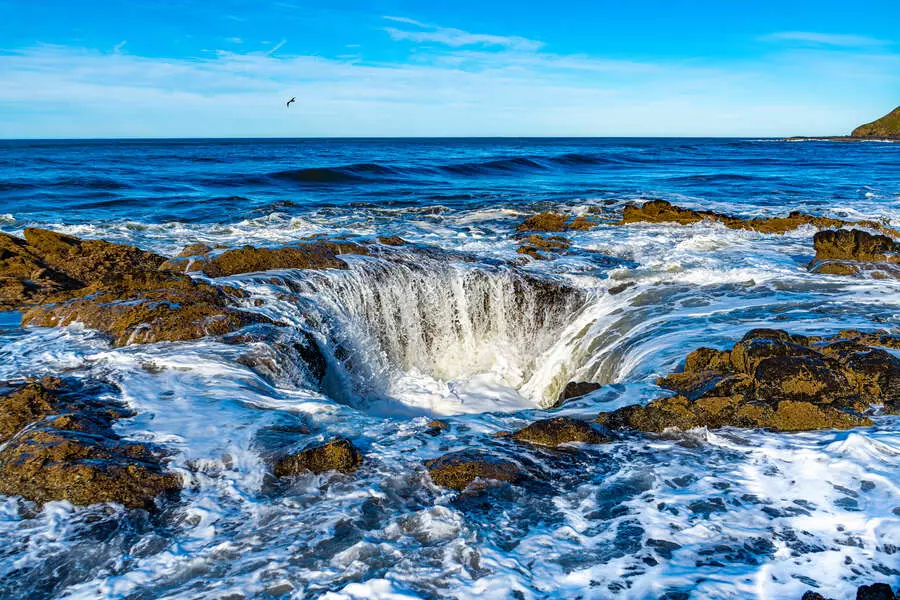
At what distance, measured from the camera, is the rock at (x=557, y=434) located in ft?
15.9

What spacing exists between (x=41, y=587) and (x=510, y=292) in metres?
7.23

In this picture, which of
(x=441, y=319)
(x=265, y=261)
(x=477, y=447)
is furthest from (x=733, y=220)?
(x=477, y=447)

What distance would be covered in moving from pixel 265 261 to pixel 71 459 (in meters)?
5.22

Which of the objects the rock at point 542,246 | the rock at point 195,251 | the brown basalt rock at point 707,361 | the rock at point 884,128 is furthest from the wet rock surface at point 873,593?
the rock at point 884,128

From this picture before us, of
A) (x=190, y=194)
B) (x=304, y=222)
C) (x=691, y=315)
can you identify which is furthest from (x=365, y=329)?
(x=190, y=194)

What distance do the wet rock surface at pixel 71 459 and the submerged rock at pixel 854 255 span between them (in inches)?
410

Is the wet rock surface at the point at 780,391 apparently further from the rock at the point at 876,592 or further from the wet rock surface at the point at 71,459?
the wet rock surface at the point at 71,459

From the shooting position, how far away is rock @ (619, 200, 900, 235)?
571 inches

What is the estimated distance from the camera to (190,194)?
2122cm

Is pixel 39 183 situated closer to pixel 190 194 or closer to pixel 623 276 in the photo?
pixel 190 194

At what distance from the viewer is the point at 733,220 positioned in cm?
1517

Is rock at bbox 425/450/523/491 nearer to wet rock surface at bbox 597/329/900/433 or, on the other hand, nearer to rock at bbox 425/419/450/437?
rock at bbox 425/419/450/437

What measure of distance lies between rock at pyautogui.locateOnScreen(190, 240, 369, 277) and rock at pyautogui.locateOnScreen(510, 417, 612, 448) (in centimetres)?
505

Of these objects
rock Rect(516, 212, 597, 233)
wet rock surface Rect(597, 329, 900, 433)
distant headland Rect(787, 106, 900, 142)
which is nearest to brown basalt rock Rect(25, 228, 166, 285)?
wet rock surface Rect(597, 329, 900, 433)
